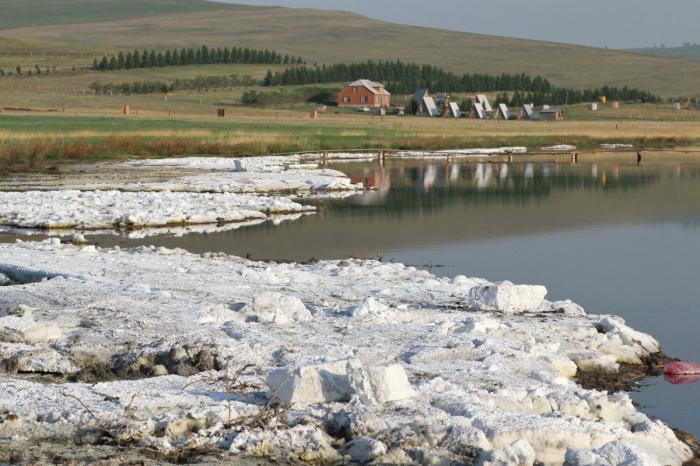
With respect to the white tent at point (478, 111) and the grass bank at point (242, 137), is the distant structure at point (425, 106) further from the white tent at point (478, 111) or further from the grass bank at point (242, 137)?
the grass bank at point (242, 137)

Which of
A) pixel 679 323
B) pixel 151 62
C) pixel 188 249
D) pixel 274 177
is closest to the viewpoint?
pixel 679 323

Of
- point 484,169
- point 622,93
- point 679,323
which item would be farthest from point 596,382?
point 622,93

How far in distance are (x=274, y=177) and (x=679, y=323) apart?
71.4 feet

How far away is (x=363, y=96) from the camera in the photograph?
110000 millimetres

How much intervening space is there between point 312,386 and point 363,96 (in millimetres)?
101720

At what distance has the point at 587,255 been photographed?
21609mm

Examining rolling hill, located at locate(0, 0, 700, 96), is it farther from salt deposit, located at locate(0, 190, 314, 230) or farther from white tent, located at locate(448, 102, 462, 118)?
salt deposit, located at locate(0, 190, 314, 230)

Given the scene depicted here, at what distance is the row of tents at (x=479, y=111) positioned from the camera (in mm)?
97500

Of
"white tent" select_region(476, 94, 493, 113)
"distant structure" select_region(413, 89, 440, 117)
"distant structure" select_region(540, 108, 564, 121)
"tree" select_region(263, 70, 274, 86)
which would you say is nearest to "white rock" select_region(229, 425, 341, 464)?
"distant structure" select_region(540, 108, 564, 121)

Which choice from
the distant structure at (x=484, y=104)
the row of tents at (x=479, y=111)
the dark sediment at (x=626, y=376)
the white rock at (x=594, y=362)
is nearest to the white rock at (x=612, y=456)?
the dark sediment at (x=626, y=376)

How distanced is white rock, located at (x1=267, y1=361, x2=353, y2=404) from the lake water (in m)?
3.10

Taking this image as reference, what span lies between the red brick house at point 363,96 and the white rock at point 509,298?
94.5 metres

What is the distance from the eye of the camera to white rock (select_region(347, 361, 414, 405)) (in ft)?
30.1

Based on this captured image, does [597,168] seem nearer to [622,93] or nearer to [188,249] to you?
[188,249]
